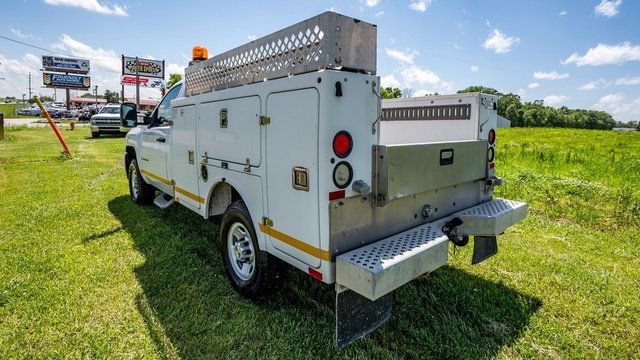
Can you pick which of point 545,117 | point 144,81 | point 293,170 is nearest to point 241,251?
point 293,170

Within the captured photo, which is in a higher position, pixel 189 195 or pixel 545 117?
pixel 545 117

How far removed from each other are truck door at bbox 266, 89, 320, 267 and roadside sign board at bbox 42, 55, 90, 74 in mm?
83592

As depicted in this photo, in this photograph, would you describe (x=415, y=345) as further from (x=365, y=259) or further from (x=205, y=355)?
(x=205, y=355)

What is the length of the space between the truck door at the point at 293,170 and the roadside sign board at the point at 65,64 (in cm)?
8359

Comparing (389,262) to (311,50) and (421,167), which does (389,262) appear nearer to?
(421,167)

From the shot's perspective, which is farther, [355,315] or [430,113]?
[430,113]

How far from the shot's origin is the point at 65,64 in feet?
229

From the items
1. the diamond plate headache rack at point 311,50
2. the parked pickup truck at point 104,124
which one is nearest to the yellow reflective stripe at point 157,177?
the diamond plate headache rack at point 311,50

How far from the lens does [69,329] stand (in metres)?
2.90

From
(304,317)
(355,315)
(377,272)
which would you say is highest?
(377,272)

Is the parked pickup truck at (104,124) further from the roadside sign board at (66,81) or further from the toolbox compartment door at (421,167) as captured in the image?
the roadside sign board at (66,81)

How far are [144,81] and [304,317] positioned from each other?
53.9 metres

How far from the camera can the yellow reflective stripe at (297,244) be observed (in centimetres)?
236

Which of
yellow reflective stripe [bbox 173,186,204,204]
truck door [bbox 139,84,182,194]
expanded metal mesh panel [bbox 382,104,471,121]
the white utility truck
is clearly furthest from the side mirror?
expanded metal mesh panel [bbox 382,104,471,121]
